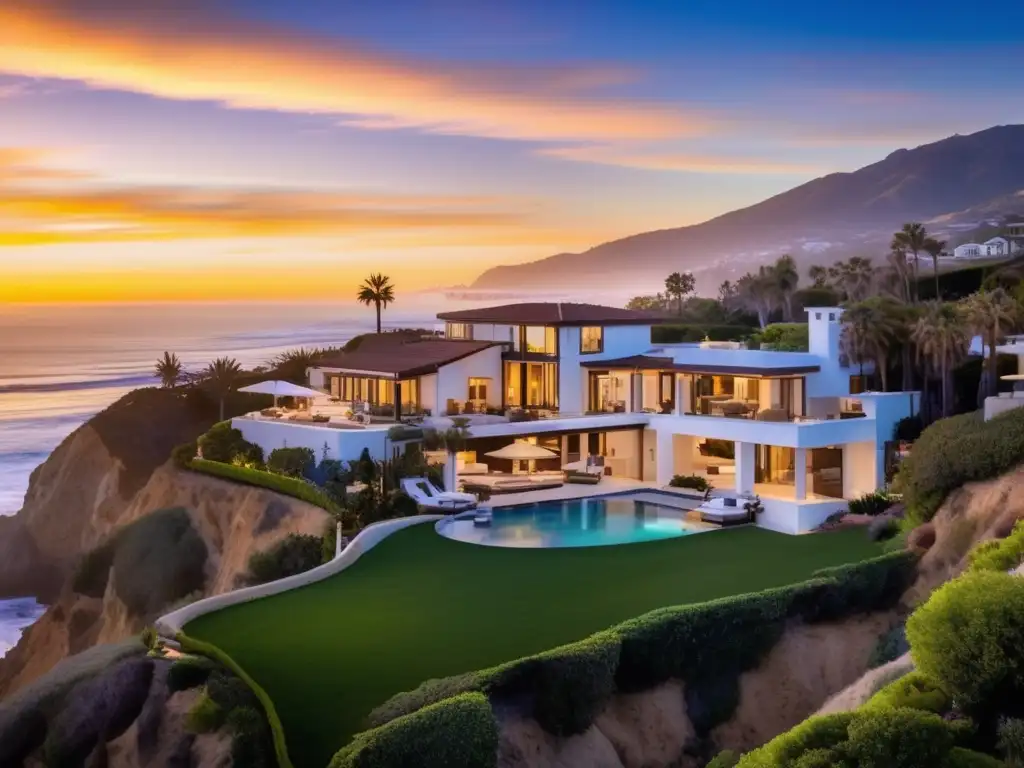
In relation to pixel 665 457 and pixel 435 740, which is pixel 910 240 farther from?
pixel 435 740

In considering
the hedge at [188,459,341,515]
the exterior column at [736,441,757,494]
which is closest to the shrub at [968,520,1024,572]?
the exterior column at [736,441,757,494]

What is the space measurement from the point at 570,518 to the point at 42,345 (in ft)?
425

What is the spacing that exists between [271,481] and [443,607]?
604 inches

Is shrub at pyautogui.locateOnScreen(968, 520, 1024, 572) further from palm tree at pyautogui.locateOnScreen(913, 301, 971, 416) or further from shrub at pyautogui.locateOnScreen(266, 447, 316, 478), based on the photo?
shrub at pyautogui.locateOnScreen(266, 447, 316, 478)

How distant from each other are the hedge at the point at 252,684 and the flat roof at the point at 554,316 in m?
23.1

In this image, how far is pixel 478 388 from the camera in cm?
4062

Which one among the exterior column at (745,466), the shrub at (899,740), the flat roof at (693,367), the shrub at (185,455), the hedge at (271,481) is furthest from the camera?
the shrub at (185,455)

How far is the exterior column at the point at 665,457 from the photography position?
36.5 metres

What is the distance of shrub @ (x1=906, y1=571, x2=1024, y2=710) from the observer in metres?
12.8

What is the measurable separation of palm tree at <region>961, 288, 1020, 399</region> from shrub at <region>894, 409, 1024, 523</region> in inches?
294

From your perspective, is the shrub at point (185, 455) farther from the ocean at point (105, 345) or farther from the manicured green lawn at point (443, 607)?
the ocean at point (105, 345)

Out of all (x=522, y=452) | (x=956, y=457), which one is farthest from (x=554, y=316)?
(x=956, y=457)

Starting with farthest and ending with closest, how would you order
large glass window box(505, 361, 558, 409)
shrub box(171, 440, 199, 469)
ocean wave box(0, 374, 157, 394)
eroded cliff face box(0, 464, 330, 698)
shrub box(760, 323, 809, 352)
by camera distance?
1. ocean wave box(0, 374, 157, 394)
2. shrub box(760, 323, 809, 352)
3. shrub box(171, 440, 199, 469)
4. large glass window box(505, 361, 558, 409)
5. eroded cliff face box(0, 464, 330, 698)

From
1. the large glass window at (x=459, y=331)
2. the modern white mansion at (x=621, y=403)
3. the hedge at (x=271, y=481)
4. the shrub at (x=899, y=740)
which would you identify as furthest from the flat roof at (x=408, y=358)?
the shrub at (x=899, y=740)
